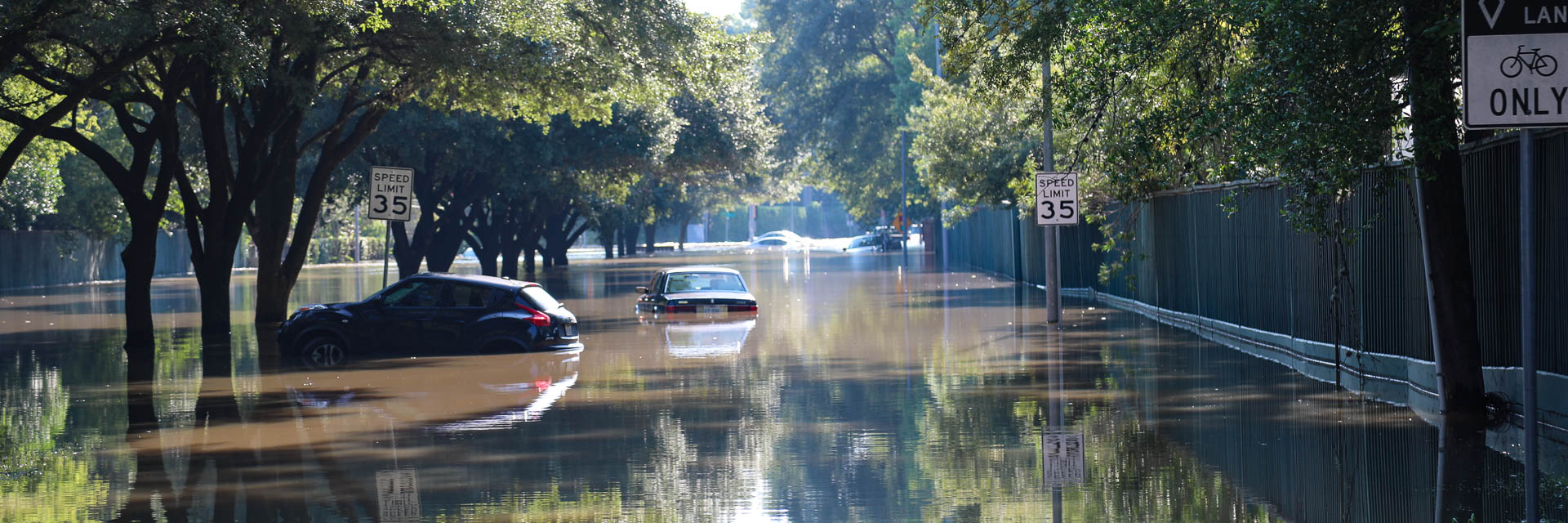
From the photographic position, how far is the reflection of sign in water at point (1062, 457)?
9930 millimetres

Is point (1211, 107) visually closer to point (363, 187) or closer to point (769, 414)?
point (769, 414)

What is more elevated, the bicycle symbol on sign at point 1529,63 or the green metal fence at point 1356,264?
the bicycle symbol on sign at point 1529,63

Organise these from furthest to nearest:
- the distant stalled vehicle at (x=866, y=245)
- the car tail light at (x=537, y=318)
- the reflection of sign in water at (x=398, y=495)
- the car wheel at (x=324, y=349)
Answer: the distant stalled vehicle at (x=866, y=245), the car tail light at (x=537, y=318), the car wheel at (x=324, y=349), the reflection of sign in water at (x=398, y=495)

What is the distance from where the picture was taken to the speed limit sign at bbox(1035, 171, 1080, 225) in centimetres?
2350

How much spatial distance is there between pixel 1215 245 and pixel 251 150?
48.5ft

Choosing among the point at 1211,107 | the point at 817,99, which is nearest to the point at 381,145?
the point at 1211,107

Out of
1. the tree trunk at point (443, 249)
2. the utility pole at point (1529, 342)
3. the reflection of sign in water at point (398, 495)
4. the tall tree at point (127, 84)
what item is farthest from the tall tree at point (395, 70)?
the utility pole at point (1529, 342)

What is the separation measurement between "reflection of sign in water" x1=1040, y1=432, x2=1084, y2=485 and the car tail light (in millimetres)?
9937

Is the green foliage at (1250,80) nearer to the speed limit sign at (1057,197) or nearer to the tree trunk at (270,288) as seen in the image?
the speed limit sign at (1057,197)

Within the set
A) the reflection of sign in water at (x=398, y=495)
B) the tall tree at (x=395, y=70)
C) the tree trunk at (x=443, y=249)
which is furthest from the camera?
the tree trunk at (x=443, y=249)

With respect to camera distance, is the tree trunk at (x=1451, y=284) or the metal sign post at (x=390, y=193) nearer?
the tree trunk at (x=1451, y=284)

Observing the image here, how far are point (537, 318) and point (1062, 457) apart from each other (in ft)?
36.0

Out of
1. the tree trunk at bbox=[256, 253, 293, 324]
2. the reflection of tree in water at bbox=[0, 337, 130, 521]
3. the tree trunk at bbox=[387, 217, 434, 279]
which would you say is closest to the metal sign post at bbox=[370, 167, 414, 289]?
the reflection of tree in water at bbox=[0, 337, 130, 521]

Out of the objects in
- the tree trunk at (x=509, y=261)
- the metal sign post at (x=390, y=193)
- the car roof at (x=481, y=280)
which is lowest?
the car roof at (x=481, y=280)
